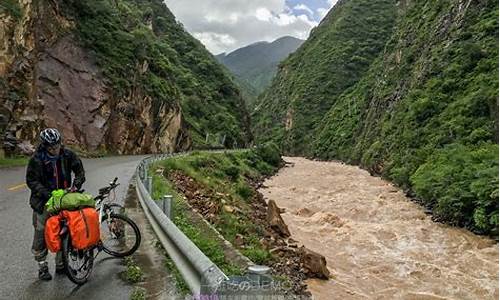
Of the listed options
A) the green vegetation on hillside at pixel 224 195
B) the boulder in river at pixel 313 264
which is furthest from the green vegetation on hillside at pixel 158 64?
the boulder in river at pixel 313 264

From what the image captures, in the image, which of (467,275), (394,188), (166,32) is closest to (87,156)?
(394,188)

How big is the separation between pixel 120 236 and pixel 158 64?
45.4 meters

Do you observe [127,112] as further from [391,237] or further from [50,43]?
[391,237]

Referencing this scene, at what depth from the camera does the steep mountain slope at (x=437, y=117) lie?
2019cm

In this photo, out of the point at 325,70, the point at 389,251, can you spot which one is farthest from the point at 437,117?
the point at 325,70

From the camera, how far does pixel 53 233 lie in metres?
5.33

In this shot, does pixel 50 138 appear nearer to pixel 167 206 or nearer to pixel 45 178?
pixel 45 178

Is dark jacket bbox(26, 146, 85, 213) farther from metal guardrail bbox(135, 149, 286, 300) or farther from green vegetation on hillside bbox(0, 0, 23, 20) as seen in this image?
green vegetation on hillside bbox(0, 0, 23, 20)

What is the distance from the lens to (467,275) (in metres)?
12.5

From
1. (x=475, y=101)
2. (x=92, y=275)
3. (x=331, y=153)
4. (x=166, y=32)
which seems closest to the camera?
(x=92, y=275)

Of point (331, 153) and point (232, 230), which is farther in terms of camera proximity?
point (331, 153)

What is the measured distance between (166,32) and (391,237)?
81.8 metres

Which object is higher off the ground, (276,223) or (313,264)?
(313,264)

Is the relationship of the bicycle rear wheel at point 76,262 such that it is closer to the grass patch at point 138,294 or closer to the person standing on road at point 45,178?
the person standing on road at point 45,178
